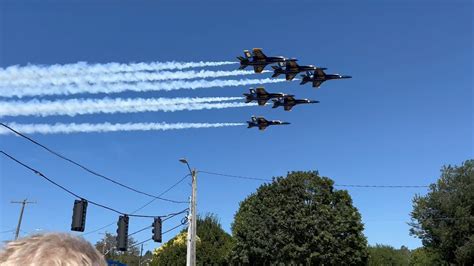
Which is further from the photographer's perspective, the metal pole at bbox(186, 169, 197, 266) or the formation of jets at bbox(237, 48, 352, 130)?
the formation of jets at bbox(237, 48, 352, 130)

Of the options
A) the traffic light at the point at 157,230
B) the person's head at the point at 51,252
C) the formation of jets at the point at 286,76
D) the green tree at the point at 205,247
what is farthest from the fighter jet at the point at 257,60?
the person's head at the point at 51,252

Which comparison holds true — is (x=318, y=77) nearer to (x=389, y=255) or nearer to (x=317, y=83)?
(x=317, y=83)

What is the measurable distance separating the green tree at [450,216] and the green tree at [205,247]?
20738 mm

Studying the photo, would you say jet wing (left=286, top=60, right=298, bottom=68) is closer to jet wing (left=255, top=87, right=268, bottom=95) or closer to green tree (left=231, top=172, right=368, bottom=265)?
jet wing (left=255, top=87, right=268, bottom=95)

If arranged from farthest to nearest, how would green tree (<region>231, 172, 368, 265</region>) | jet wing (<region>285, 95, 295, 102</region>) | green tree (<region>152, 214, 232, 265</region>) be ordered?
1. green tree (<region>152, 214, 232, 265</region>)
2. green tree (<region>231, 172, 368, 265</region>)
3. jet wing (<region>285, 95, 295, 102</region>)

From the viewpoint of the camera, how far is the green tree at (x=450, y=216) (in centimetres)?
4491

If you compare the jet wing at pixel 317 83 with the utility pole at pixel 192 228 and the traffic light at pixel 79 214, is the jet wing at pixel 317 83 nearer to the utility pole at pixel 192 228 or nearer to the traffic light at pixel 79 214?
the utility pole at pixel 192 228

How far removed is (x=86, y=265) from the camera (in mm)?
1822

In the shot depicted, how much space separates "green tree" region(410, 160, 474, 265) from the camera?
44.9 m

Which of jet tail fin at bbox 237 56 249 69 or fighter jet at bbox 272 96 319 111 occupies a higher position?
jet tail fin at bbox 237 56 249 69

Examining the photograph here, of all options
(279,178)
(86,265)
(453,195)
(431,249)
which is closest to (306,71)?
(279,178)

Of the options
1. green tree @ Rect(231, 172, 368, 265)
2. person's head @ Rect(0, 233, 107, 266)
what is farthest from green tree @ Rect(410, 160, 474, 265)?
person's head @ Rect(0, 233, 107, 266)

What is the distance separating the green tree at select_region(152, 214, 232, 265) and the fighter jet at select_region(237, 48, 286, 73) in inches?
935

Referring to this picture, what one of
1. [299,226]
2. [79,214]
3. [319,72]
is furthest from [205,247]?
[79,214]
